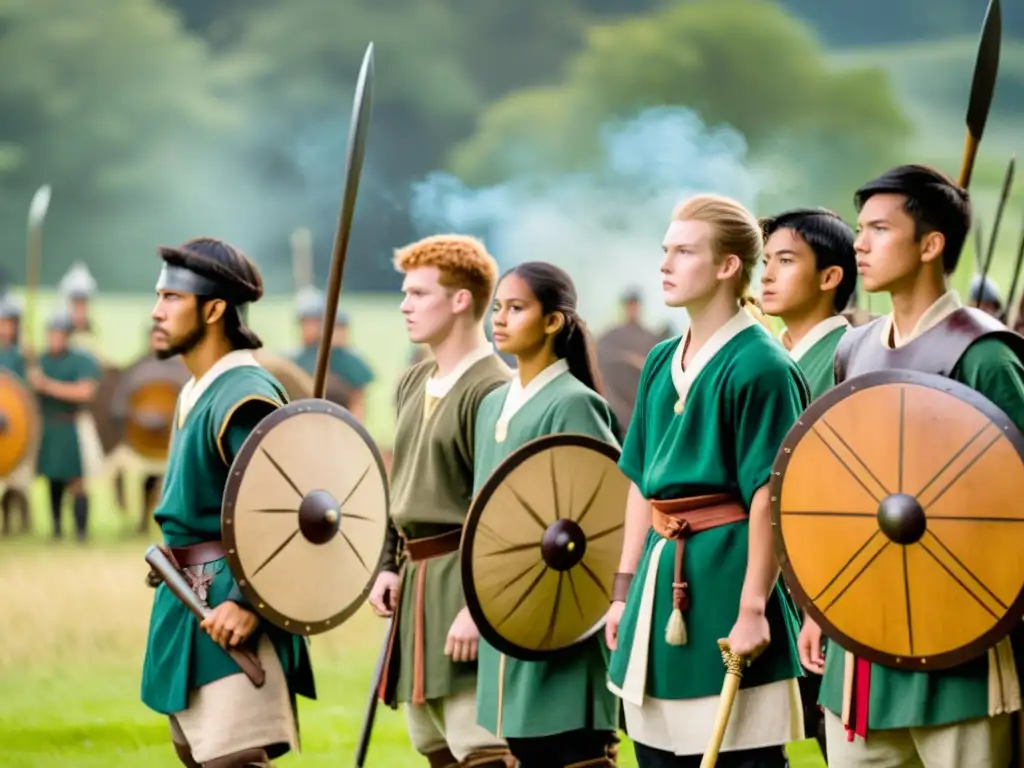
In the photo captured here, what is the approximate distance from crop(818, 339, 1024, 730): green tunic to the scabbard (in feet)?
4.29

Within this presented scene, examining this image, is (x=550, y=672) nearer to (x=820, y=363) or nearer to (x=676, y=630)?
(x=676, y=630)

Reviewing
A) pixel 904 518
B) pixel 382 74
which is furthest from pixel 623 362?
pixel 382 74

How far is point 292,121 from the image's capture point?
21312 millimetres

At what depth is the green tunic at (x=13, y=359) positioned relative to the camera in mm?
12299

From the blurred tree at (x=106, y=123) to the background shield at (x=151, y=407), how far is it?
Answer: 9908 millimetres

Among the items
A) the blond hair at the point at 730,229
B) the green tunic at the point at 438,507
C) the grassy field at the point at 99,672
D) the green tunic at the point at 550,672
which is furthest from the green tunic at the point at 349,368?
the blond hair at the point at 730,229

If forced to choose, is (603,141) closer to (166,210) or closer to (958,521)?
(166,210)

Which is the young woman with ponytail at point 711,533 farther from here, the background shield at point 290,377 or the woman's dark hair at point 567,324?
the background shield at point 290,377

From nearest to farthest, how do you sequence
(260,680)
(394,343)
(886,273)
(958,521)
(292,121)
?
(958,521), (886,273), (260,680), (394,343), (292,121)

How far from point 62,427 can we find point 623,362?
398 centimetres

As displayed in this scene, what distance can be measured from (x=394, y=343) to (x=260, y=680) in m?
15.7

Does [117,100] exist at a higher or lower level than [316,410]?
higher

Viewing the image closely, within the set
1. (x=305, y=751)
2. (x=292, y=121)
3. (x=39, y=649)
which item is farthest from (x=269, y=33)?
(x=305, y=751)

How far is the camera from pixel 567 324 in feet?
12.8
